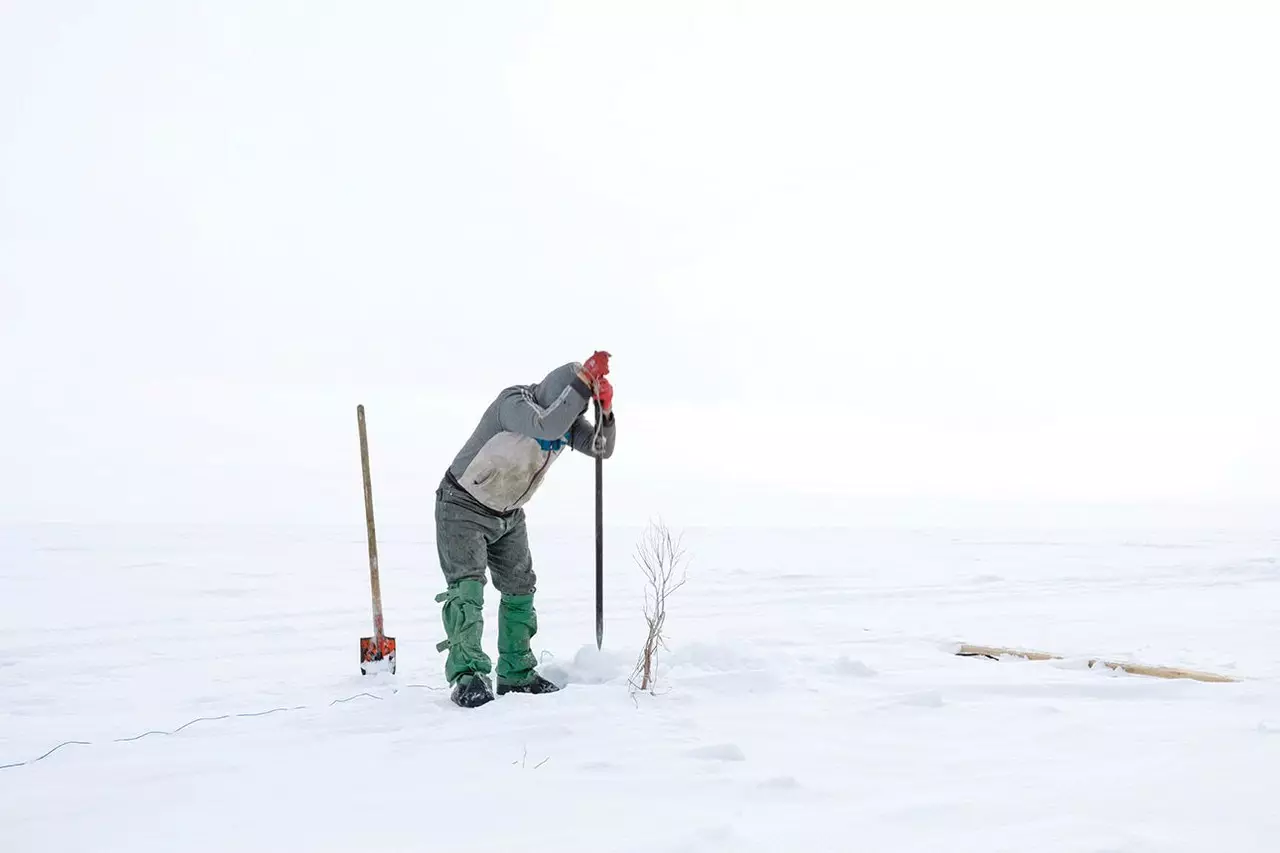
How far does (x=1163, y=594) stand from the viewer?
9.27 metres

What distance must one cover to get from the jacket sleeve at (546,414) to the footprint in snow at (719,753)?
1738 mm

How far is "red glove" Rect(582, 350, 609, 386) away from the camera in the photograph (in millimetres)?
4516

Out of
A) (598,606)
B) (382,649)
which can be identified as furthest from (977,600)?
(382,649)

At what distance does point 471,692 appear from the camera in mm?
4172

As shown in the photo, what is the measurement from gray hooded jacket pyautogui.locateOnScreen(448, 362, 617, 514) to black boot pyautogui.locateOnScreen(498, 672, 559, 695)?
Result: 887 mm

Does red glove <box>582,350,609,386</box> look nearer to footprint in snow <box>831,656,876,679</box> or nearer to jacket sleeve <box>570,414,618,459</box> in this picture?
jacket sleeve <box>570,414,618,459</box>

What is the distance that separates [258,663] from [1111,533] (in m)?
18.2

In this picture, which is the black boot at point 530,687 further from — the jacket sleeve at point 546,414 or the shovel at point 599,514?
the jacket sleeve at point 546,414

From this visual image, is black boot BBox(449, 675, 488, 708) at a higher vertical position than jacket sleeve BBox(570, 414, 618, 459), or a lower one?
lower

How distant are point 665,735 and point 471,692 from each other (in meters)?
1.14

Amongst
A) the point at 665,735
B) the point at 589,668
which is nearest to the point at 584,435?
the point at 589,668

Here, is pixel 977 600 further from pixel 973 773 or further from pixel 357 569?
pixel 357 569

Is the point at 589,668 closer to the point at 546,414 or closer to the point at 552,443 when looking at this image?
the point at 552,443

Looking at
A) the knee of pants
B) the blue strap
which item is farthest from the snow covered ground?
the blue strap
